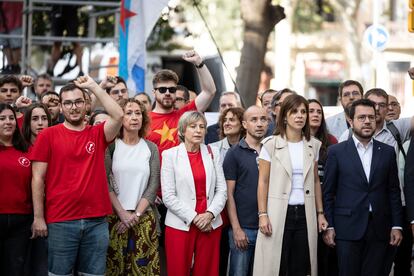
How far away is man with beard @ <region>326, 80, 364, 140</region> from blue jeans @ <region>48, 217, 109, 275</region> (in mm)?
3488

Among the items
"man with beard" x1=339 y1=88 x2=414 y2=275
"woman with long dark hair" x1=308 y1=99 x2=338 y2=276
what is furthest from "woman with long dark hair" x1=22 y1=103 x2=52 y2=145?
"man with beard" x1=339 y1=88 x2=414 y2=275

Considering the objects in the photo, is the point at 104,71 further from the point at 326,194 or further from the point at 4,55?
the point at 326,194

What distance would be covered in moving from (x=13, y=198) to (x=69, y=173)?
0.68 metres

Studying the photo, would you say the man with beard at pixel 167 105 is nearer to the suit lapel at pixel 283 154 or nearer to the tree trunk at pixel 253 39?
the suit lapel at pixel 283 154

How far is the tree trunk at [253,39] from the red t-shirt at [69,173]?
7545mm

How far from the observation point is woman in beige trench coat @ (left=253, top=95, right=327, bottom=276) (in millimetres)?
10141

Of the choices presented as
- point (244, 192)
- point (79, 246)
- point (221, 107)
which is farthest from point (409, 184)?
point (221, 107)

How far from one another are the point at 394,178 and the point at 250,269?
5.63ft

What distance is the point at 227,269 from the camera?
36.9 ft

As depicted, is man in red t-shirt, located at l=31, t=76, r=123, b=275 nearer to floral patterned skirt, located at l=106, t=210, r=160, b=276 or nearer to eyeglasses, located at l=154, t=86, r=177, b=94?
floral patterned skirt, located at l=106, t=210, r=160, b=276

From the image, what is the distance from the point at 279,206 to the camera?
10.1 meters

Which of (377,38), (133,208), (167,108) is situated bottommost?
(133,208)

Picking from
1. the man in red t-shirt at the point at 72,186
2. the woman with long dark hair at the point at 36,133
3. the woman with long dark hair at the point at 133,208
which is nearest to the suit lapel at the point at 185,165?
the woman with long dark hair at the point at 133,208

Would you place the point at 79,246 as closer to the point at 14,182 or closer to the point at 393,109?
the point at 14,182
